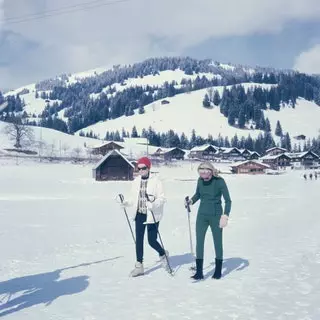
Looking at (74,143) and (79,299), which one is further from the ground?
(74,143)

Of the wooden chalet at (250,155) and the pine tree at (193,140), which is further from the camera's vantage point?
the pine tree at (193,140)

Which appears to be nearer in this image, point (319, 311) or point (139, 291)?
point (319, 311)

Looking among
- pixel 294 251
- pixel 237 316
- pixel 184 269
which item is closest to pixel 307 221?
pixel 294 251

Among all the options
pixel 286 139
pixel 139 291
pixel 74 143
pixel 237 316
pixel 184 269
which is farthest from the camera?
pixel 286 139

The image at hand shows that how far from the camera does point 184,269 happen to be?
786 cm

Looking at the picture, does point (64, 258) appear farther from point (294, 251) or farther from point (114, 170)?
point (114, 170)

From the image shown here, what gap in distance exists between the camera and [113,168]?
221 feet

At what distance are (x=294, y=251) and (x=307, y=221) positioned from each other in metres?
7.37

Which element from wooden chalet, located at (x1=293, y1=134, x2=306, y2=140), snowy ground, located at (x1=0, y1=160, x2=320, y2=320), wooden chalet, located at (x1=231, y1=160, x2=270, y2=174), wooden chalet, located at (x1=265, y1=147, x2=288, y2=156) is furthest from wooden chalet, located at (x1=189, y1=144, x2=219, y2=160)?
snowy ground, located at (x1=0, y1=160, x2=320, y2=320)

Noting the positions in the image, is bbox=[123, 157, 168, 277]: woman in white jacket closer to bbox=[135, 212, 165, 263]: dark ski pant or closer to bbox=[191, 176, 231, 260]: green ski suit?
bbox=[135, 212, 165, 263]: dark ski pant

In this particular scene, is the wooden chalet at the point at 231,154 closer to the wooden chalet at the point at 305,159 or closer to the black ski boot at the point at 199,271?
the wooden chalet at the point at 305,159

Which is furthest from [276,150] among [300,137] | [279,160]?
[300,137]

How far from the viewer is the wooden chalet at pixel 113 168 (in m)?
66.3

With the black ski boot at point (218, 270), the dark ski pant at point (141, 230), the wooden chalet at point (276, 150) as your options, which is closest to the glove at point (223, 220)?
the black ski boot at point (218, 270)
